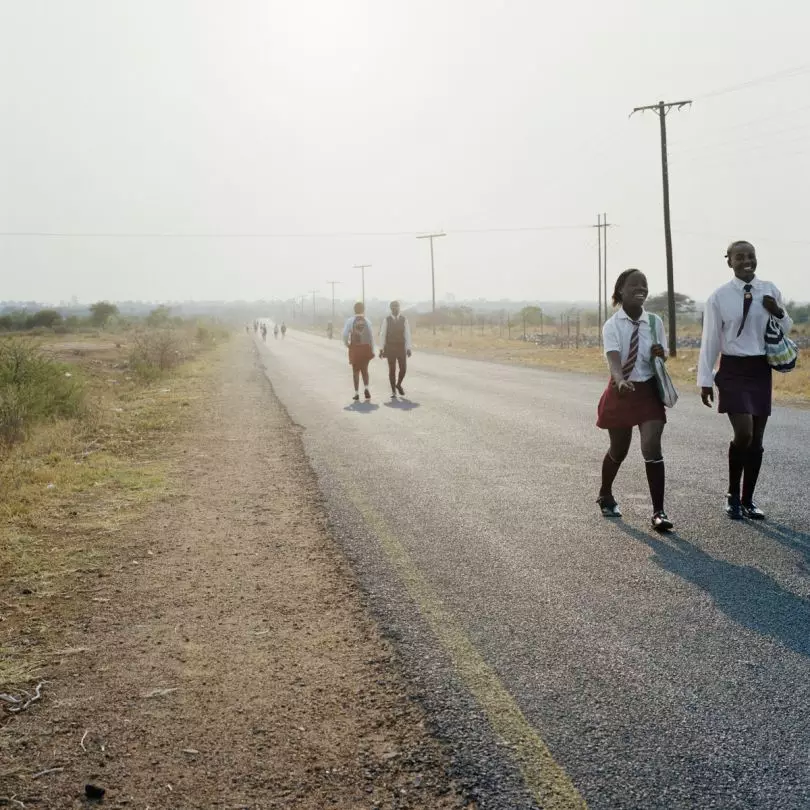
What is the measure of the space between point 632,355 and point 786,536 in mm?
1609

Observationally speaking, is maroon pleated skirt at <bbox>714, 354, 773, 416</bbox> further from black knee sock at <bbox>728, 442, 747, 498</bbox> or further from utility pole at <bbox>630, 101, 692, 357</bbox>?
utility pole at <bbox>630, 101, 692, 357</bbox>

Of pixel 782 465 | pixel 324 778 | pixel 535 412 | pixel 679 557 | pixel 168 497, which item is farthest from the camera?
pixel 535 412

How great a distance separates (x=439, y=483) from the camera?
7.68 m

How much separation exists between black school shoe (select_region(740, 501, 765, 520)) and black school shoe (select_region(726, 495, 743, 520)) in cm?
4

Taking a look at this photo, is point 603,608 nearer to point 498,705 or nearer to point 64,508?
point 498,705

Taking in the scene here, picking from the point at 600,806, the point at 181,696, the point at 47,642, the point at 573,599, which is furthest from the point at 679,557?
the point at 47,642

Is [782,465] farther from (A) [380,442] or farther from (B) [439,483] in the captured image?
(A) [380,442]

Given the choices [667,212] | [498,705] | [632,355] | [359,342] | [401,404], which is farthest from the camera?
[667,212]

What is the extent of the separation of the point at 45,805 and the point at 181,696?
2.59 feet

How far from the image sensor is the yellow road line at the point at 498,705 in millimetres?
2633

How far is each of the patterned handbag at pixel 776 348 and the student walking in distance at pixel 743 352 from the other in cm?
3

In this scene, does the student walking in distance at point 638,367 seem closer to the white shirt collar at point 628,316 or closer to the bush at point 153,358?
the white shirt collar at point 628,316

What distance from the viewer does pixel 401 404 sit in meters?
14.8

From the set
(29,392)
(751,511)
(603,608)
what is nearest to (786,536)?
(751,511)
